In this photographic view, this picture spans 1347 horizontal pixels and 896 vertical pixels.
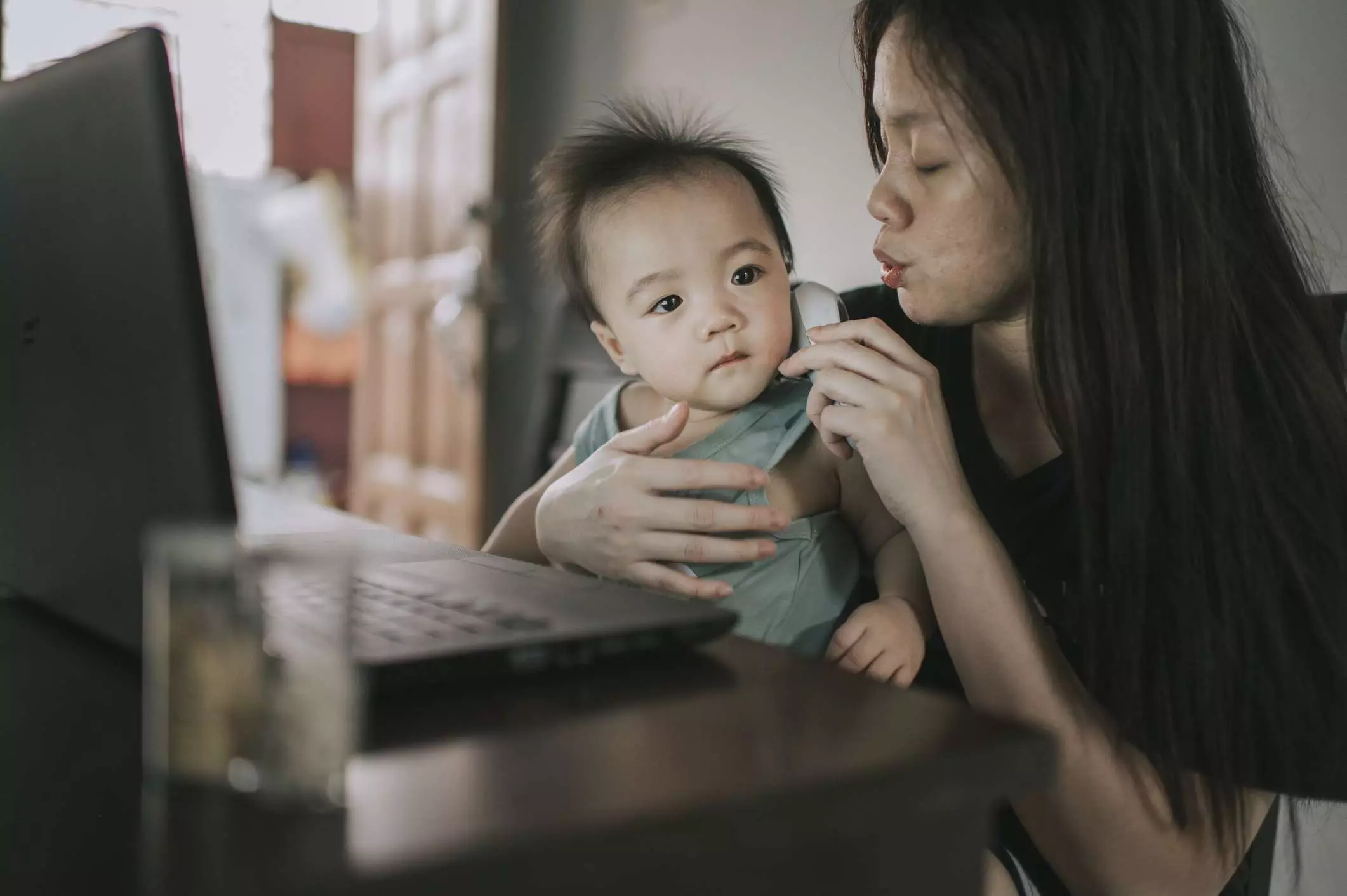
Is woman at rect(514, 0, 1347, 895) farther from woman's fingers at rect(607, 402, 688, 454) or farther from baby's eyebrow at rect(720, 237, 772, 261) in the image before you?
baby's eyebrow at rect(720, 237, 772, 261)

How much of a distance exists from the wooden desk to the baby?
51cm

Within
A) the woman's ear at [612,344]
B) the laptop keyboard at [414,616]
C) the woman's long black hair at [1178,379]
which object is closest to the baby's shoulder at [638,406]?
the woman's ear at [612,344]

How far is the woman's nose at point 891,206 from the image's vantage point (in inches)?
41.9

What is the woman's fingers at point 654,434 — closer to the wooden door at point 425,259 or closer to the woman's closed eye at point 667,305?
the woman's closed eye at point 667,305

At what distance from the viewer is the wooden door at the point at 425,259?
2.94 m

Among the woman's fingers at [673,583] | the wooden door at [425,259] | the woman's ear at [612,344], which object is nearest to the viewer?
the woman's fingers at [673,583]

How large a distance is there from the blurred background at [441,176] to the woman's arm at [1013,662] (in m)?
0.54

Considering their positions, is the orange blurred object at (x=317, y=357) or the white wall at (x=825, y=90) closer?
the white wall at (x=825, y=90)

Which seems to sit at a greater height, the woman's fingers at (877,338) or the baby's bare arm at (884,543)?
the woman's fingers at (877,338)

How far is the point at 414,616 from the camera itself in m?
0.59

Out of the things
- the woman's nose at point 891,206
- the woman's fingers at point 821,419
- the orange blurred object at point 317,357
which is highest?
the woman's nose at point 891,206

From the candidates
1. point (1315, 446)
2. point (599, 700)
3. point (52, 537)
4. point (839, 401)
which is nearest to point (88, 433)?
point (52, 537)

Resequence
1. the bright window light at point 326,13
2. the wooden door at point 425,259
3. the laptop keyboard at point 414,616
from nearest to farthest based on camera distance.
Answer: the laptop keyboard at point 414,616, the wooden door at point 425,259, the bright window light at point 326,13

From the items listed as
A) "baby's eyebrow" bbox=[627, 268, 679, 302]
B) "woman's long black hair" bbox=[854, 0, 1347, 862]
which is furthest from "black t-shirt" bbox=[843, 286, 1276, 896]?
"baby's eyebrow" bbox=[627, 268, 679, 302]
